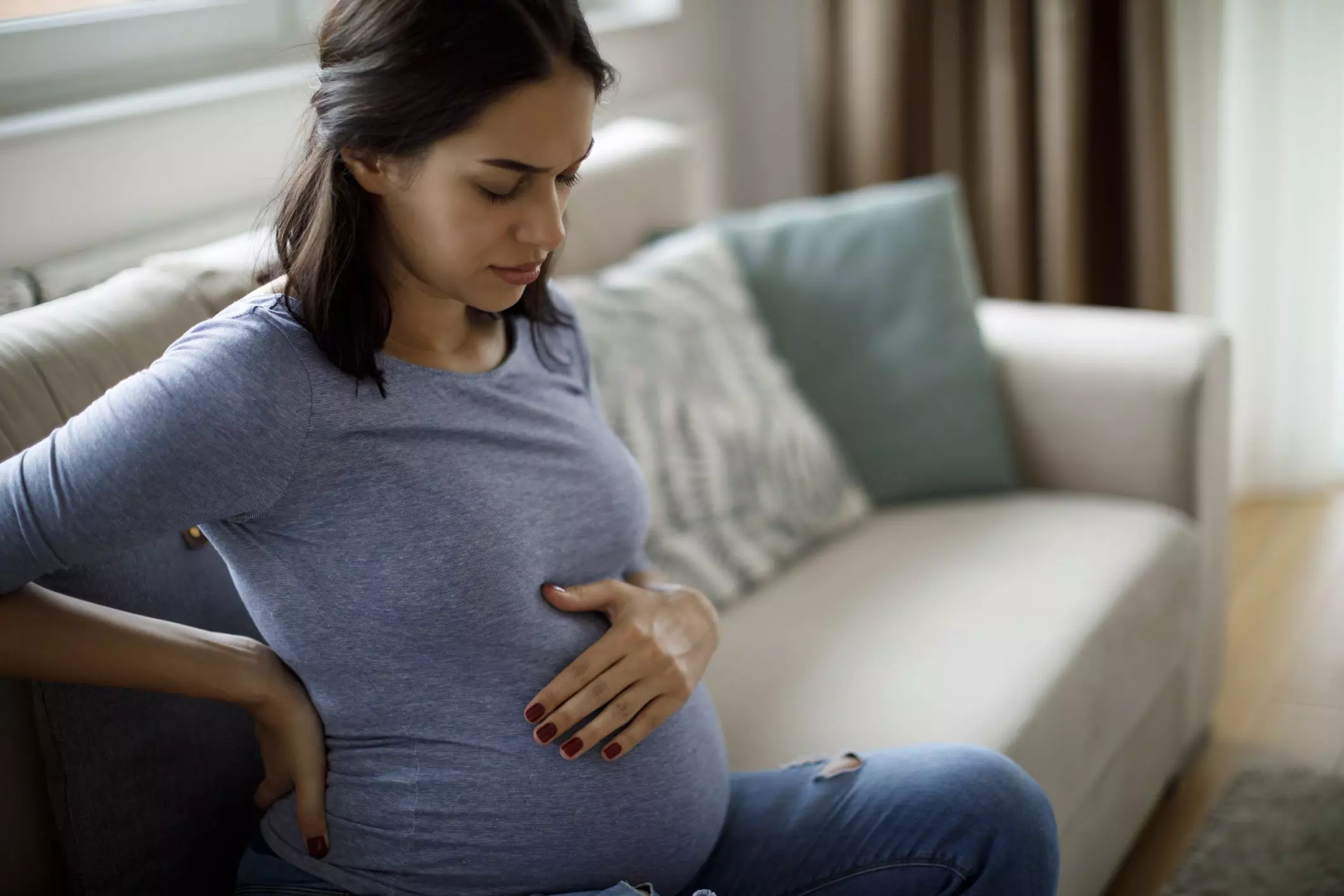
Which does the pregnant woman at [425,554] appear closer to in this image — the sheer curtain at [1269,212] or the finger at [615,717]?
the finger at [615,717]

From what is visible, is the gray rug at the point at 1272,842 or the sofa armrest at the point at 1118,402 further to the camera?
the sofa armrest at the point at 1118,402

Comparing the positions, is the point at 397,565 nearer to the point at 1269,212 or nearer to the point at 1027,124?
the point at 1027,124

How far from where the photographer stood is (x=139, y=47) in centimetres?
184

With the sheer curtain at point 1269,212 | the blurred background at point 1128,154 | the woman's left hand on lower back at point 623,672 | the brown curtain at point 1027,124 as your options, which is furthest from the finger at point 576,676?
the sheer curtain at point 1269,212

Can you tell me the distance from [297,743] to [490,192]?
0.46 m

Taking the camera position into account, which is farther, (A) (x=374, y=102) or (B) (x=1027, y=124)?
(B) (x=1027, y=124)

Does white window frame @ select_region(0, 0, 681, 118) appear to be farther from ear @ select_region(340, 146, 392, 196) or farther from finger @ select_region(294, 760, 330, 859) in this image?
finger @ select_region(294, 760, 330, 859)

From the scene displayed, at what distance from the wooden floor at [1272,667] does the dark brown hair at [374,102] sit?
1270 mm

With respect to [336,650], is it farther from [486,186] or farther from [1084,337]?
[1084,337]

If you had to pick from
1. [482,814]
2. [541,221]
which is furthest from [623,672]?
[541,221]

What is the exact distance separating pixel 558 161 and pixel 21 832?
69cm

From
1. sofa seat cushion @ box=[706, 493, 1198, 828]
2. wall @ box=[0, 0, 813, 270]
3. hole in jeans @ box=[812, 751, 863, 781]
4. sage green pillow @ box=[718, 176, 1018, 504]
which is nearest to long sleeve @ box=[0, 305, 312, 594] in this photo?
wall @ box=[0, 0, 813, 270]

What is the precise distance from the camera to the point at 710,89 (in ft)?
9.83

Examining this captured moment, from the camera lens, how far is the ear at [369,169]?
1.03m
